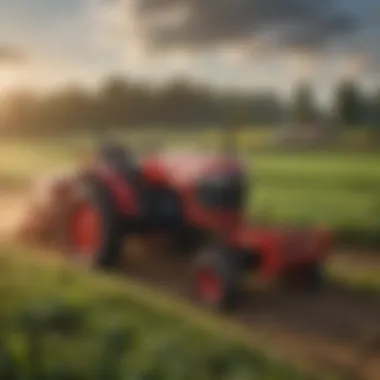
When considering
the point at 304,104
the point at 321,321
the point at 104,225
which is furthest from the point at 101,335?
the point at 304,104

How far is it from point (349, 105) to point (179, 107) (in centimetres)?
34

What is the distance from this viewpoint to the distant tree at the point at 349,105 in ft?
5.10

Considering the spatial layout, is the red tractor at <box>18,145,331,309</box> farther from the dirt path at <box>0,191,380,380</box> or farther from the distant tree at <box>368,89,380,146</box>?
the distant tree at <box>368,89,380,146</box>

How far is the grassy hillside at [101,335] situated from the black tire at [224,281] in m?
0.04

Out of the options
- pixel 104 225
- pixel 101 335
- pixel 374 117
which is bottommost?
pixel 101 335

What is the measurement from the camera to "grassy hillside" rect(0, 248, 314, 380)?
1505 millimetres

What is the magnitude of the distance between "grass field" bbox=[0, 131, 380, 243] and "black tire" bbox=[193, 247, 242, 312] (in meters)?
0.11

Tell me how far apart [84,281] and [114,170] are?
0.23 meters

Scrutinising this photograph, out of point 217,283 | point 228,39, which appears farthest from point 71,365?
point 228,39

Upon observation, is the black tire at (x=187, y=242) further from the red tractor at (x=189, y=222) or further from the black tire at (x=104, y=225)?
the black tire at (x=104, y=225)

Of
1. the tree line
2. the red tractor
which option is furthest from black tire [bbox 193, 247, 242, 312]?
the tree line

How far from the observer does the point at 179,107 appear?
1568mm

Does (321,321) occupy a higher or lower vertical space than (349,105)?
lower

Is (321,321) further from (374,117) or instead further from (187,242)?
(374,117)
